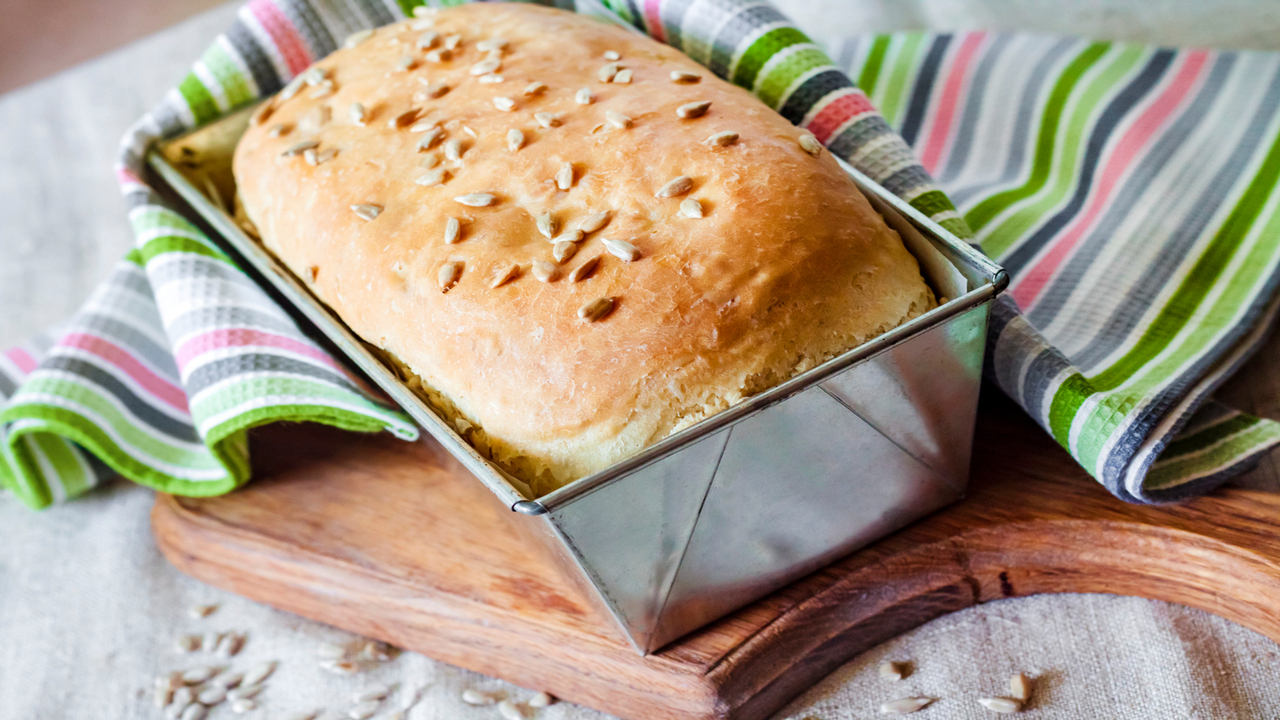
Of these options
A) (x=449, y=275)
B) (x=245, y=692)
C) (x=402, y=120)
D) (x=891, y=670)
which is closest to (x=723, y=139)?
(x=449, y=275)

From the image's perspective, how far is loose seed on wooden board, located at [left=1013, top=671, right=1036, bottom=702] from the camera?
3.08ft

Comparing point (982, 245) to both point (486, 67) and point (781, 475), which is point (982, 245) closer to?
point (781, 475)

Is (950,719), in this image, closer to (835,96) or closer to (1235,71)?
(835,96)

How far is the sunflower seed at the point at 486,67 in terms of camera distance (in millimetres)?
1249

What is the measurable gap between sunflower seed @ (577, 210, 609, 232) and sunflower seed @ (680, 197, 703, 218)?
79 mm

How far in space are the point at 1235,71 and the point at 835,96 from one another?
68 centimetres

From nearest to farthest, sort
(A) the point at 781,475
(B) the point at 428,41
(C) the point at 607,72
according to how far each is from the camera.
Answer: (A) the point at 781,475, (C) the point at 607,72, (B) the point at 428,41

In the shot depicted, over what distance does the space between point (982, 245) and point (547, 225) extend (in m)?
0.60

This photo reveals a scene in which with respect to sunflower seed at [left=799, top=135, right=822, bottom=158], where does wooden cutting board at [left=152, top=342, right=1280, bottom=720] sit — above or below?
below

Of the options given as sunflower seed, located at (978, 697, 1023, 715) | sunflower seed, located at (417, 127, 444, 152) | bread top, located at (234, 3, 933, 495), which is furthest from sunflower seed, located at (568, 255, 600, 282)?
sunflower seed, located at (978, 697, 1023, 715)

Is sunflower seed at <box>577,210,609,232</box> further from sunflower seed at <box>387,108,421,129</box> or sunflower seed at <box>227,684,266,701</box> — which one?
sunflower seed at <box>227,684,266,701</box>

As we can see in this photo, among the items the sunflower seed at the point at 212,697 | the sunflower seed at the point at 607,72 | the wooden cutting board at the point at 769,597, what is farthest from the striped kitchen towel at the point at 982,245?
the sunflower seed at the point at 212,697

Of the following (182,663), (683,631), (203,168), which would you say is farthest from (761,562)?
(203,168)

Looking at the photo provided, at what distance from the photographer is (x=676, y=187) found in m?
0.98
